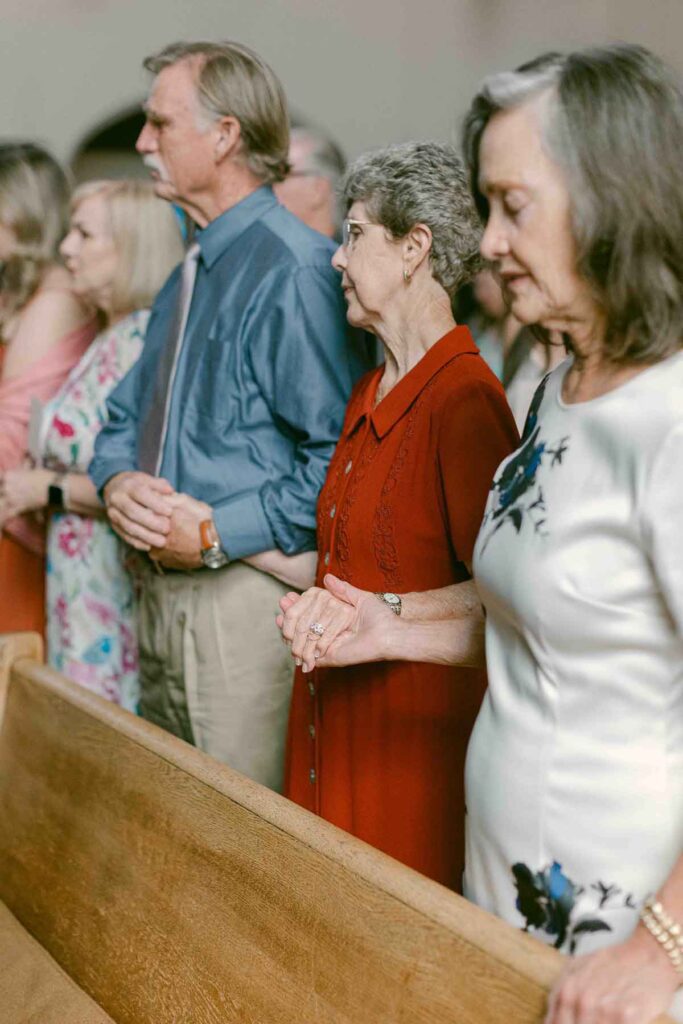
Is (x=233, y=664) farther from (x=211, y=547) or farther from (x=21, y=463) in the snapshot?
(x=21, y=463)

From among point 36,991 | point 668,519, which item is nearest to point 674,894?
point 668,519

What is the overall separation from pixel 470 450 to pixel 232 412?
75cm

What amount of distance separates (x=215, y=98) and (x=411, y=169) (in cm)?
72

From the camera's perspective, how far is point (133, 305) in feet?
10.2

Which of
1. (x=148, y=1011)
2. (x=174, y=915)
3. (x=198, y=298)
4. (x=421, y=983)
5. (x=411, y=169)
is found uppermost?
(x=411, y=169)

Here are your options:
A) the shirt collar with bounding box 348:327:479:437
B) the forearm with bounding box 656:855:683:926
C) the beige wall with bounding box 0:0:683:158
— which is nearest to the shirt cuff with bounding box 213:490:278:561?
the shirt collar with bounding box 348:327:479:437

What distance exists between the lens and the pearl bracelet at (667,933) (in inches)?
40.8

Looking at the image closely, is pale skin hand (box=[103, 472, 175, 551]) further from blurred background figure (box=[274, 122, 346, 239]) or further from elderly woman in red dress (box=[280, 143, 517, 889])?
blurred background figure (box=[274, 122, 346, 239])

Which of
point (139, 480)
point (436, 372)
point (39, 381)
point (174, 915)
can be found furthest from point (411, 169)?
point (39, 381)

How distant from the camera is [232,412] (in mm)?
2340

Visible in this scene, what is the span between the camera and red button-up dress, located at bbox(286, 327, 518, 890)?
5.69 ft

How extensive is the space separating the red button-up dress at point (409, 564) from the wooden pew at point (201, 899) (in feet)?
1.25

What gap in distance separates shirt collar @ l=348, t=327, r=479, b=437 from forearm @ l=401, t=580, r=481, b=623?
0.30 meters

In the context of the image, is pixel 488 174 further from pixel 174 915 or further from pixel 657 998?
pixel 174 915
